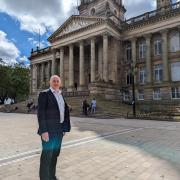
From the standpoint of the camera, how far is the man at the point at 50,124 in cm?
440

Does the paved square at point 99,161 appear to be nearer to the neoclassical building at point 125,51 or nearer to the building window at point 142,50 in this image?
the neoclassical building at point 125,51

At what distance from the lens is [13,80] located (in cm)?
6247

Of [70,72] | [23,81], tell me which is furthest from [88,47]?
[23,81]

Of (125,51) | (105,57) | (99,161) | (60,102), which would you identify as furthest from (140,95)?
(60,102)

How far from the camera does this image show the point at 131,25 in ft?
135

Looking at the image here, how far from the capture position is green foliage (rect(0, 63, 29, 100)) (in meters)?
60.4

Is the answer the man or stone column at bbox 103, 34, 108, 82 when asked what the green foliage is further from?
the man

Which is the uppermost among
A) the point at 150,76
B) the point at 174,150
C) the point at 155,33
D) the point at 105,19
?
the point at 105,19

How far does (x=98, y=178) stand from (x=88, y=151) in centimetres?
262

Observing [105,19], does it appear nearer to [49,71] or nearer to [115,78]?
[115,78]

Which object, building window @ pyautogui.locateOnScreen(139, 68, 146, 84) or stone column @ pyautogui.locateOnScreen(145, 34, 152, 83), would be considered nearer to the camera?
stone column @ pyautogui.locateOnScreen(145, 34, 152, 83)

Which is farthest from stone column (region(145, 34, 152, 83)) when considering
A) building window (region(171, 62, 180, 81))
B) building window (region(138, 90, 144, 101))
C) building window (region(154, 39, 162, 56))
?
building window (region(171, 62, 180, 81))

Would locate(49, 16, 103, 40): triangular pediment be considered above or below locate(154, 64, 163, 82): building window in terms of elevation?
above

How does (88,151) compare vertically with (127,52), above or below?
below
